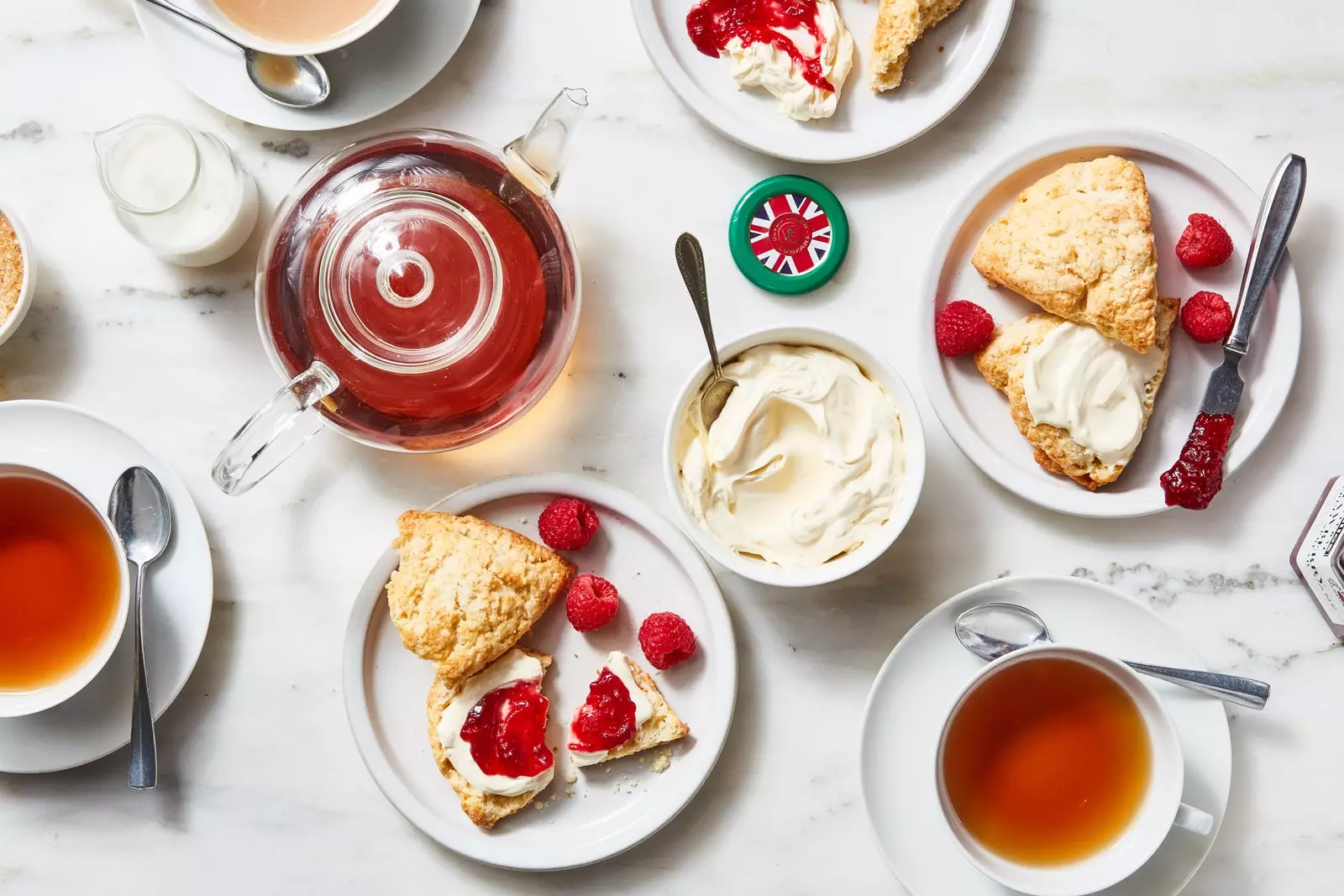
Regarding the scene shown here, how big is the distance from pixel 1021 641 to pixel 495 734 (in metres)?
0.83

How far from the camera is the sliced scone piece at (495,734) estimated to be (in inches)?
63.5

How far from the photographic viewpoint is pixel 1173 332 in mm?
1668

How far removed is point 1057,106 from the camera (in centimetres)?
172

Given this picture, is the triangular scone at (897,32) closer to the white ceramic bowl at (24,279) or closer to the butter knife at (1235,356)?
the butter knife at (1235,356)

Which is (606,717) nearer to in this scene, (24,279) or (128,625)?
(128,625)

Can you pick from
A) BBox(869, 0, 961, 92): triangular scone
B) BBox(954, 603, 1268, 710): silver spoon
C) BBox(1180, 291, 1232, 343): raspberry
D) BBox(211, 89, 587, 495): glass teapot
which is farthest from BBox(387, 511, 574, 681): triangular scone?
BBox(1180, 291, 1232, 343): raspberry

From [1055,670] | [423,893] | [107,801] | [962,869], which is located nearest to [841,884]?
[962,869]

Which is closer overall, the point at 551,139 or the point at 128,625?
the point at 551,139

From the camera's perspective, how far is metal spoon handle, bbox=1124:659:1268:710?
5.16 ft

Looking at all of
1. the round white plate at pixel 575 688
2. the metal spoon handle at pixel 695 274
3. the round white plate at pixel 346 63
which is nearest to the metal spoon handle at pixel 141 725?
the round white plate at pixel 575 688

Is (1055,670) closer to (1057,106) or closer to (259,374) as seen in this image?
(1057,106)

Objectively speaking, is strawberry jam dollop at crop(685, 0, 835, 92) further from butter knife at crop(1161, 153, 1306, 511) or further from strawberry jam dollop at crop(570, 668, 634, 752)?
strawberry jam dollop at crop(570, 668, 634, 752)

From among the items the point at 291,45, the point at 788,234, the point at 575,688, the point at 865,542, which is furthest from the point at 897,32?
the point at 575,688

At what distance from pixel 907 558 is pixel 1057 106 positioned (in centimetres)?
79
